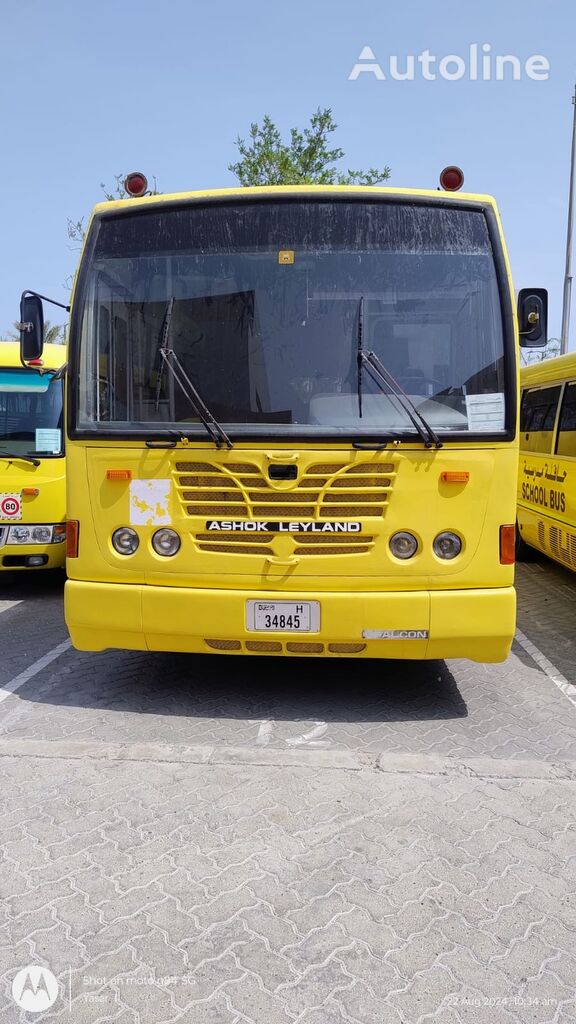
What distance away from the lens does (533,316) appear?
5.04m

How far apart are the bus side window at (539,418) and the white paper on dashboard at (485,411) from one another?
454 centimetres

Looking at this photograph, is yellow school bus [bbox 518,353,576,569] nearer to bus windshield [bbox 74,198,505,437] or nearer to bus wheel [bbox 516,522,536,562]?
bus wheel [bbox 516,522,536,562]

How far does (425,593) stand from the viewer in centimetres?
461

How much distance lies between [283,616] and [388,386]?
55.2 inches

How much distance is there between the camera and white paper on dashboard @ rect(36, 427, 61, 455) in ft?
27.1

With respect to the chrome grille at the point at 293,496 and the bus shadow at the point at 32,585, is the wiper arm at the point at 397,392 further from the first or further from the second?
the bus shadow at the point at 32,585

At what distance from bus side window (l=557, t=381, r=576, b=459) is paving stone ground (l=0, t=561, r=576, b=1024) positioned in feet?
10.9

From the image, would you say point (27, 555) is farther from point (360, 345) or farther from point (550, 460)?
point (550, 460)

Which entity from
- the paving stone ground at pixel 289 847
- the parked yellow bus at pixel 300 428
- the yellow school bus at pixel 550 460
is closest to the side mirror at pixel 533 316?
the parked yellow bus at pixel 300 428

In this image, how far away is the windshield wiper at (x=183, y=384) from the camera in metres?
4.55

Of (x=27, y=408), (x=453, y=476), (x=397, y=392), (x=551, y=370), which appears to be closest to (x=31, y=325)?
(x=397, y=392)

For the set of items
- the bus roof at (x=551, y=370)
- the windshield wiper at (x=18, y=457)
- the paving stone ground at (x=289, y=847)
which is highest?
the bus roof at (x=551, y=370)

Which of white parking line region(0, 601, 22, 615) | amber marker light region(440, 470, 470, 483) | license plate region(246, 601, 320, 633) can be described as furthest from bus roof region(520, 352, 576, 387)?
white parking line region(0, 601, 22, 615)

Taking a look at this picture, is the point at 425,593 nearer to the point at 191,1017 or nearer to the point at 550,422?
the point at 191,1017
